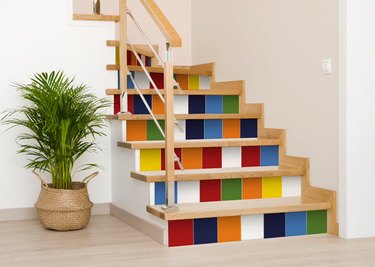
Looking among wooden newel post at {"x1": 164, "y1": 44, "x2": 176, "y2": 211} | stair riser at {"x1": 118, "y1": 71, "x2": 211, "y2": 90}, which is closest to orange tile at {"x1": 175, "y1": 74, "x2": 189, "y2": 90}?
stair riser at {"x1": 118, "y1": 71, "x2": 211, "y2": 90}

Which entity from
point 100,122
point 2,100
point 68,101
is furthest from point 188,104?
point 2,100

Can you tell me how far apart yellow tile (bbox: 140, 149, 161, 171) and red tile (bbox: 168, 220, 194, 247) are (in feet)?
2.12

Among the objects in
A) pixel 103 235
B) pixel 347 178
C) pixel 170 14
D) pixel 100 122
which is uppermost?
pixel 170 14

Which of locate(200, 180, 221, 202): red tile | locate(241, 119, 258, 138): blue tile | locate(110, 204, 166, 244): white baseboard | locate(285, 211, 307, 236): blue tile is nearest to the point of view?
locate(110, 204, 166, 244): white baseboard

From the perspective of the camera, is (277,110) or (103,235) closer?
(103,235)

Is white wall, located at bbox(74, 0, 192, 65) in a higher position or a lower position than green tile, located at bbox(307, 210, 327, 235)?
higher

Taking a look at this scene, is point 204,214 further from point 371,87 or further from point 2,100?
point 2,100

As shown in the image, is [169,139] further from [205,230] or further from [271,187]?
[271,187]

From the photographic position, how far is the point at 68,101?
13.0 ft

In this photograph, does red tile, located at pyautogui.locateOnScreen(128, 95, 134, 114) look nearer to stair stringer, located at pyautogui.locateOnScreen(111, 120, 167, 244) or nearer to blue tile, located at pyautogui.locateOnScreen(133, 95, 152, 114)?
blue tile, located at pyautogui.locateOnScreen(133, 95, 152, 114)

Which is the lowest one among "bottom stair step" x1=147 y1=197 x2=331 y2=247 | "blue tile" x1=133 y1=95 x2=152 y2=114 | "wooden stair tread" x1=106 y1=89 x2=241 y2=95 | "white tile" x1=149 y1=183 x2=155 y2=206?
"bottom stair step" x1=147 y1=197 x2=331 y2=247

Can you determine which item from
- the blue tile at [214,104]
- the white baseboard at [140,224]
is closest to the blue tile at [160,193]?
the white baseboard at [140,224]

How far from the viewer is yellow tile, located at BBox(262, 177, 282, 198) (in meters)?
3.91

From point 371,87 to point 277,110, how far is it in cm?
79
